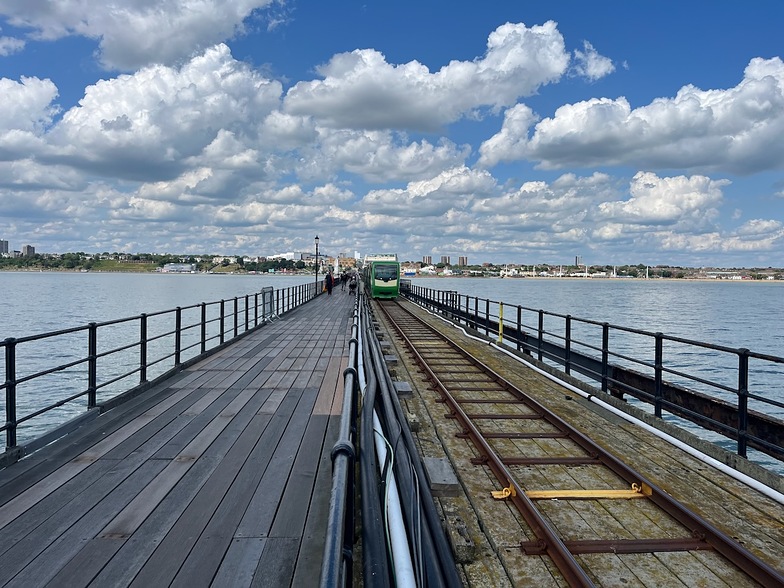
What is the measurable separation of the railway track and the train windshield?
32.9 metres

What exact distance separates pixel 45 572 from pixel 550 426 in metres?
6.25

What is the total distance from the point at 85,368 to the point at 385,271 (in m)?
21.5

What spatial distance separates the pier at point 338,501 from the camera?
10.9 ft

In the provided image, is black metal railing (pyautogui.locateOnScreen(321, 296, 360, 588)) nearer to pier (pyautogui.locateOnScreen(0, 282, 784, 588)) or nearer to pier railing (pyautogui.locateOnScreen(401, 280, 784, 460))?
pier (pyautogui.locateOnScreen(0, 282, 784, 588))

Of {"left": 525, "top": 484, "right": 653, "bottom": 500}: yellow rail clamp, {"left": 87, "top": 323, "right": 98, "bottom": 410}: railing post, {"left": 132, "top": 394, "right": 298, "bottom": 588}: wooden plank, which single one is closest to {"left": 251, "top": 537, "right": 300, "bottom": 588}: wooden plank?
{"left": 132, "top": 394, "right": 298, "bottom": 588}: wooden plank

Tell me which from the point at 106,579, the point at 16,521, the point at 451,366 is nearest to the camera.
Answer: the point at 106,579

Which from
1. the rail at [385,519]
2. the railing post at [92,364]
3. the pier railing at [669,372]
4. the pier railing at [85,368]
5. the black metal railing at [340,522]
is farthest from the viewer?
the pier railing at [669,372]

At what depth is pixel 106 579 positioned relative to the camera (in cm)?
326

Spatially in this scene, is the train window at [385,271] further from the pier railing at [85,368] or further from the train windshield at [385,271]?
the pier railing at [85,368]

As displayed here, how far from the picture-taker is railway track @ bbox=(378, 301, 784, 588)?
3.99 metres

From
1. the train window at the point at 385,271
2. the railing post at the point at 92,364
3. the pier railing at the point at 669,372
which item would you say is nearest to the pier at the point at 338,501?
the railing post at the point at 92,364

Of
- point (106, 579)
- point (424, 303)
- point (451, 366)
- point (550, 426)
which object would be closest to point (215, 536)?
point (106, 579)

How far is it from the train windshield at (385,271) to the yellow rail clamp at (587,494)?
35.8 metres

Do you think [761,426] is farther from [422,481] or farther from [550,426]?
[422,481]
